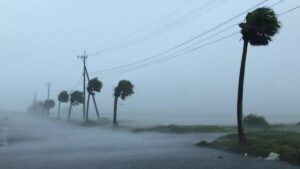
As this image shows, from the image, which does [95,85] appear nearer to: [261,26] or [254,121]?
[254,121]

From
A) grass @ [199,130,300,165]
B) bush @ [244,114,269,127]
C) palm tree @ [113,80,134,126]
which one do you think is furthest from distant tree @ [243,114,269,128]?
grass @ [199,130,300,165]

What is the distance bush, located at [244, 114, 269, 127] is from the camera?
62950mm

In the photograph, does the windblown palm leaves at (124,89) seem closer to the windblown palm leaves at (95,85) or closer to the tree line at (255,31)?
the windblown palm leaves at (95,85)

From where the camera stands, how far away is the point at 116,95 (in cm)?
7656

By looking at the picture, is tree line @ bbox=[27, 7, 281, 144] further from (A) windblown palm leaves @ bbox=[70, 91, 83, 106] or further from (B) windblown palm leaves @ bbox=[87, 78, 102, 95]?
(A) windblown palm leaves @ bbox=[70, 91, 83, 106]

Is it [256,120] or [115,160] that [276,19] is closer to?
[115,160]

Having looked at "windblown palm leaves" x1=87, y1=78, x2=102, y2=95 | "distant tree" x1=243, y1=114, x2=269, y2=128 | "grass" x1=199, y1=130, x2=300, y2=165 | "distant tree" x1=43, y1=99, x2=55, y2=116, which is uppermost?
"distant tree" x1=43, y1=99, x2=55, y2=116

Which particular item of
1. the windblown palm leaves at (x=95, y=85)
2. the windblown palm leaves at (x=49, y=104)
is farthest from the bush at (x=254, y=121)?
the windblown palm leaves at (x=49, y=104)

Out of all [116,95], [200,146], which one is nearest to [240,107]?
[200,146]

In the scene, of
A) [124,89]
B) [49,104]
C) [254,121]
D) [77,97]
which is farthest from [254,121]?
[49,104]

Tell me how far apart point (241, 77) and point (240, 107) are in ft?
6.76

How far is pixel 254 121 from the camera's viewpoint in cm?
6378

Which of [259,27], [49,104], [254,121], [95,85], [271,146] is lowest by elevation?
[271,146]

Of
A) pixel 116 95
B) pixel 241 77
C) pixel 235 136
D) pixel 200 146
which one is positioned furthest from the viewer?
pixel 116 95
